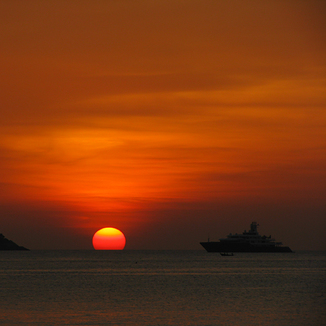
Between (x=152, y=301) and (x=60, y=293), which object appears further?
(x=60, y=293)

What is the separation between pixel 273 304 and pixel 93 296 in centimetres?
2135

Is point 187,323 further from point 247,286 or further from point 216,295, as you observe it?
point 247,286

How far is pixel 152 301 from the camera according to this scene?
60062 mm

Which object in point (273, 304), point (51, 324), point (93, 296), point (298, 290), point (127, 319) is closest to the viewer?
point (51, 324)

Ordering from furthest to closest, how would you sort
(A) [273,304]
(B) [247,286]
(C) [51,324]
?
(B) [247,286] → (A) [273,304] → (C) [51,324]

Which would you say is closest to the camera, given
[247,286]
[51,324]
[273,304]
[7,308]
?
[51,324]

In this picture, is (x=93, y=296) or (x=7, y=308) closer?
(x=7, y=308)

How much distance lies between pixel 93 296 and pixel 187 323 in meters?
23.4

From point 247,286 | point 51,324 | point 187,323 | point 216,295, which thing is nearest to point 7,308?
point 51,324

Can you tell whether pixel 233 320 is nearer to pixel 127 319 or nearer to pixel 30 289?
pixel 127 319

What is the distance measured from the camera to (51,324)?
1714 inches

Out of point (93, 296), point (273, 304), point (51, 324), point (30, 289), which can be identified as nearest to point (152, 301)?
point (93, 296)

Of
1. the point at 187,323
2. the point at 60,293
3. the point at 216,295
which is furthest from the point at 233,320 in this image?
the point at 60,293

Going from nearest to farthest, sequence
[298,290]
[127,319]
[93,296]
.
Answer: [127,319] < [93,296] < [298,290]
